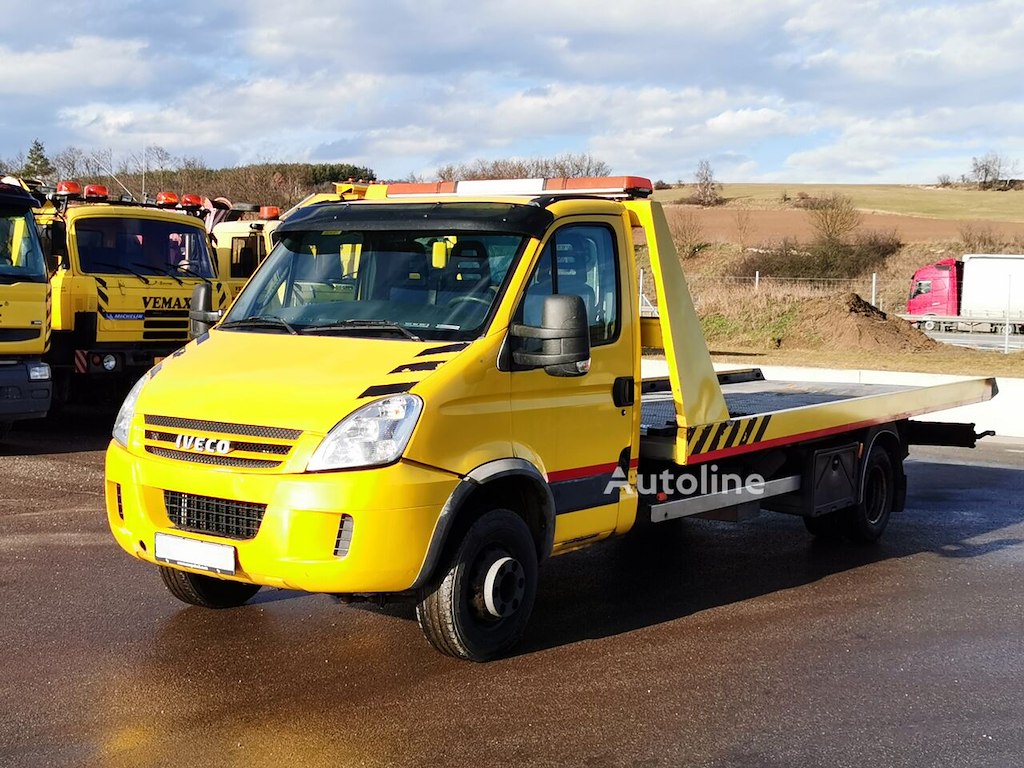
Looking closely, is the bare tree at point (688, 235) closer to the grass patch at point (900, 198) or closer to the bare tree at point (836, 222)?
the bare tree at point (836, 222)

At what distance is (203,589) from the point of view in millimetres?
6355

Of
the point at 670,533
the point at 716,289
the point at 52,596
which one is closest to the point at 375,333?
the point at 52,596

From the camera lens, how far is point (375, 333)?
18.8ft

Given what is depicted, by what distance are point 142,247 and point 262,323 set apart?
357 inches

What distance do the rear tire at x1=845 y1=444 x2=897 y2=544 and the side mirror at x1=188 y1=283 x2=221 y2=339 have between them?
4.71 m

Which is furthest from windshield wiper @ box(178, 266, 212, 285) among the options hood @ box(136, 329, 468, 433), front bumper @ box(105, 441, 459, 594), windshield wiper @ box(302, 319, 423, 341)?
front bumper @ box(105, 441, 459, 594)

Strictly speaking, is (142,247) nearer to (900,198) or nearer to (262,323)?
(262,323)

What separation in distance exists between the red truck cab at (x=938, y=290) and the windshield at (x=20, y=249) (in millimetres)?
38181

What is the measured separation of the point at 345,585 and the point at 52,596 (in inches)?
102

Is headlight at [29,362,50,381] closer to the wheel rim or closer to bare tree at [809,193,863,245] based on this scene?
the wheel rim

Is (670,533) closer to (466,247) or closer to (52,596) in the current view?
(466,247)

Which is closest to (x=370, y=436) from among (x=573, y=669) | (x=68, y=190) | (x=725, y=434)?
(x=573, y=669)

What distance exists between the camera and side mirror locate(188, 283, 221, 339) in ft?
21.8

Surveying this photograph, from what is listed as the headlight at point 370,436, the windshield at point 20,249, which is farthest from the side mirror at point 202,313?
the windshield at point 20,249
